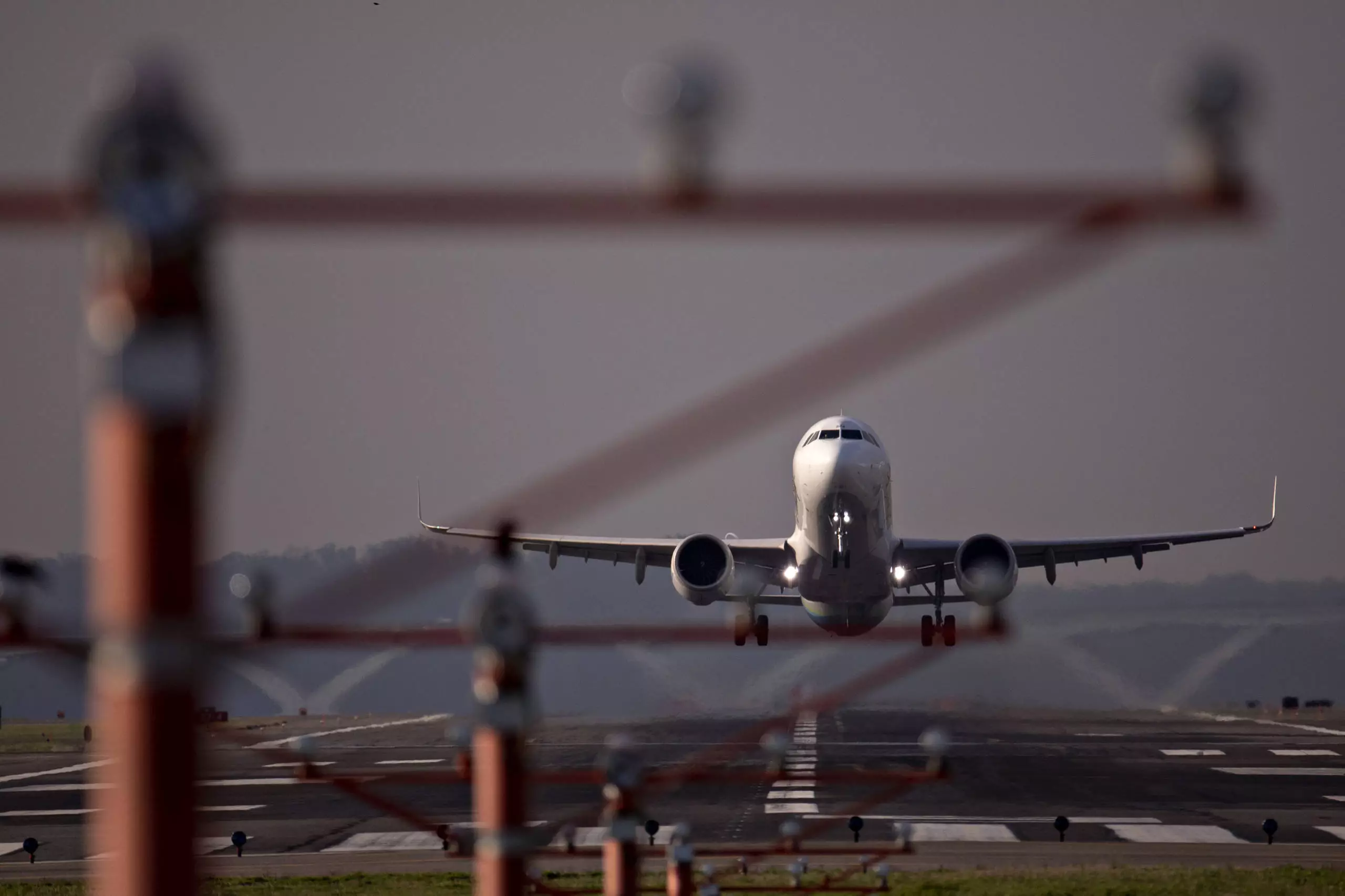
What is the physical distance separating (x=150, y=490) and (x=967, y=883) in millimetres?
30459

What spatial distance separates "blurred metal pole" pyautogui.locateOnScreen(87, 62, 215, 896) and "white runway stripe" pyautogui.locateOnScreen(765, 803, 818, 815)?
138 feet

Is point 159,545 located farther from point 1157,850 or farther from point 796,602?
point 796,602

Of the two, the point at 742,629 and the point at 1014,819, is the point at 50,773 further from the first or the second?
the point at 742,629

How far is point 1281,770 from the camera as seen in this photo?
5812cm

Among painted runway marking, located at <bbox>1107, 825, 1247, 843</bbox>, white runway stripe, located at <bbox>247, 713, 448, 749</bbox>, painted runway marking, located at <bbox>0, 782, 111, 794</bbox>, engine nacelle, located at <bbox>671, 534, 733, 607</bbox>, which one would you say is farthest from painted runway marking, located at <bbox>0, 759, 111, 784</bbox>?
painted runway marking, located at <bbox>1107, 825, 1247, 843</bbox>

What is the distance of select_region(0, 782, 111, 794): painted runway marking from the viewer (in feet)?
194

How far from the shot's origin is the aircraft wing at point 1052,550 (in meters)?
57.2

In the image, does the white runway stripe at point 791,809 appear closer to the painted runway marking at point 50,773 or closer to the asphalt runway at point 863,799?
the asphalt runway at point 863,799

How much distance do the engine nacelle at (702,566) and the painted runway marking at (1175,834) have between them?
1360 centimetres

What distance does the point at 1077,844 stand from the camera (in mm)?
39406

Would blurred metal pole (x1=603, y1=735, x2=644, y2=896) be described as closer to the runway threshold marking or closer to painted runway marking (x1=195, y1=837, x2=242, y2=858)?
painted runway marking (x1=195, y1=837, x2=242, y2=858)

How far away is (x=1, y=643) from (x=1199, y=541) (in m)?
67.0

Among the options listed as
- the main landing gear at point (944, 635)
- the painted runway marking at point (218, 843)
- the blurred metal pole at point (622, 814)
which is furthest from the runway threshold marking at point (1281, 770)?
the main landing gear at point (944, 635)

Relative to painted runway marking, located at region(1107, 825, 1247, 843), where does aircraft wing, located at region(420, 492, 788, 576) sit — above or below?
above
